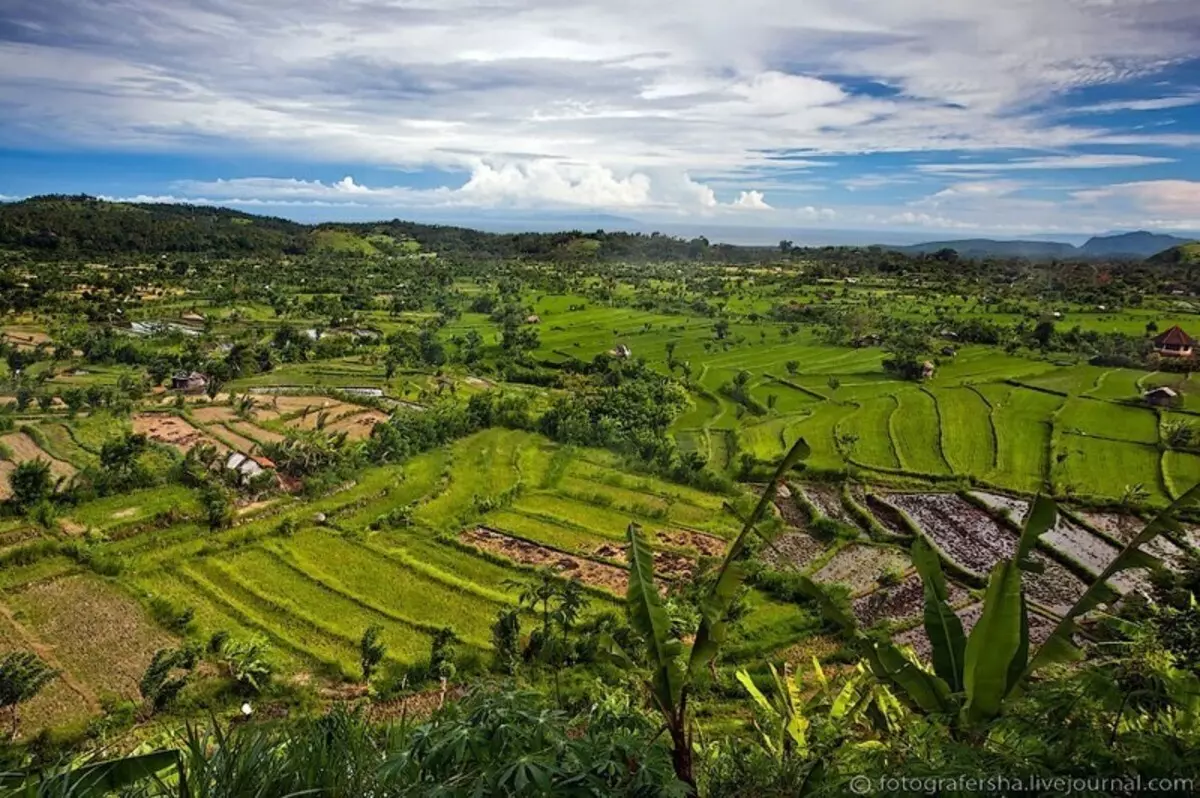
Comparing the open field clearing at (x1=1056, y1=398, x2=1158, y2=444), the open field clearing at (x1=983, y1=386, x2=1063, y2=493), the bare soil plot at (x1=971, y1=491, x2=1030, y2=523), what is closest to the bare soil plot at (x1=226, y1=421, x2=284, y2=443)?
the bare soil plot at (x1=971, y1=491, x2=1030, y2=523)

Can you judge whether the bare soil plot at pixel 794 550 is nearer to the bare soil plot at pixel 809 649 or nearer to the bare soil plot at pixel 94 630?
the bare soil plot at pixel 809 649

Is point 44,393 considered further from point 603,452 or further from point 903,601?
point 903,601

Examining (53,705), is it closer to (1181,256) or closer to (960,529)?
(960,529)

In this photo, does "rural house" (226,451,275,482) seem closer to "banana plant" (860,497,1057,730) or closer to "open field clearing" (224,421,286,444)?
"open field clearing" (224,421,286,444)

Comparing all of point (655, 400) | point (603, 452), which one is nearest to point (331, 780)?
Answer: point (603, 452)

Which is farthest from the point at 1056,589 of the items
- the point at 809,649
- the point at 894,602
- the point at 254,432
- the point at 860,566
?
the point at 254,432
